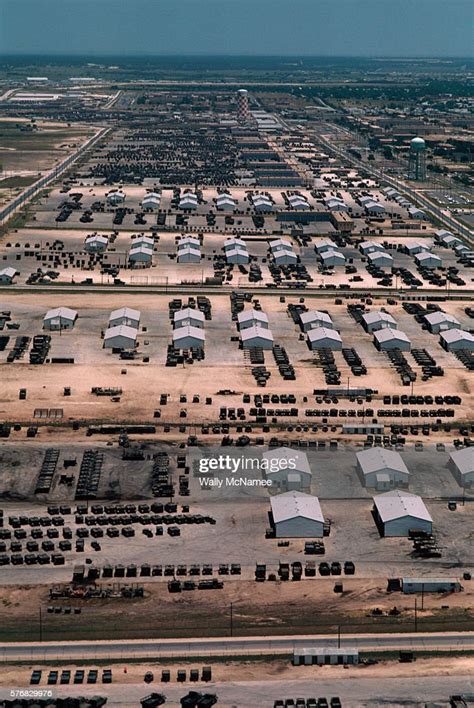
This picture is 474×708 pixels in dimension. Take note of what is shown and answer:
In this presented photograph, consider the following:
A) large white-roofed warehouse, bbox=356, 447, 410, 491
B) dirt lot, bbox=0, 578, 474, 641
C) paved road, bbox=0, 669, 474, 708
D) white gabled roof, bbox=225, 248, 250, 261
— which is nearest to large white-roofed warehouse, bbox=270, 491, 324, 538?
dirt lot, bbox=0, 578, 474, 641

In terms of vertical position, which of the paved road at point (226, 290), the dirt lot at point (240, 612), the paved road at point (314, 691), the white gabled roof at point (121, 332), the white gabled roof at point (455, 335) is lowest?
the paved road at point (226, 290)

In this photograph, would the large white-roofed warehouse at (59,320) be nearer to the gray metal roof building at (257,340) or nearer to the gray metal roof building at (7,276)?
the gray metal roof building at (257,340)

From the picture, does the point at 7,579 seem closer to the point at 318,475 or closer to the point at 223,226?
the point at 318,475

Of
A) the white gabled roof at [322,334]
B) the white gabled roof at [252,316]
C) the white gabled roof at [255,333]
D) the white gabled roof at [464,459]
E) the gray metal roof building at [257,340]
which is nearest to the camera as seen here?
the white gabled roof at [464,459]

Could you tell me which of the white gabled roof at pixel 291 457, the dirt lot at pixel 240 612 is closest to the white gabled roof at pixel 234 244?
the white gabled roof at pixel 291 457

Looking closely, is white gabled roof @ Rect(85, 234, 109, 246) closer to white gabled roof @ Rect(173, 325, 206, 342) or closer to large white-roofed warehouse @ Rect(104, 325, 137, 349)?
white gabled roof @ Rect(173, 325, 206, 342)

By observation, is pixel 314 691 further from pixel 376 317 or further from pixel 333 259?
pixel 333 259

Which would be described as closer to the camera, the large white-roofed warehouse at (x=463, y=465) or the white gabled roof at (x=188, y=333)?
the large white-roofed warehouse at (x=463, y=465)

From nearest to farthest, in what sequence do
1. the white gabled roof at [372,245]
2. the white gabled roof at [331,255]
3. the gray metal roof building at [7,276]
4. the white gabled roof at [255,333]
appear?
the white gabled roof at [255,333] < the gray metal roof building at [7,276] < the white gabled roof at [331,255] < the white gabled roof at [372,245]
